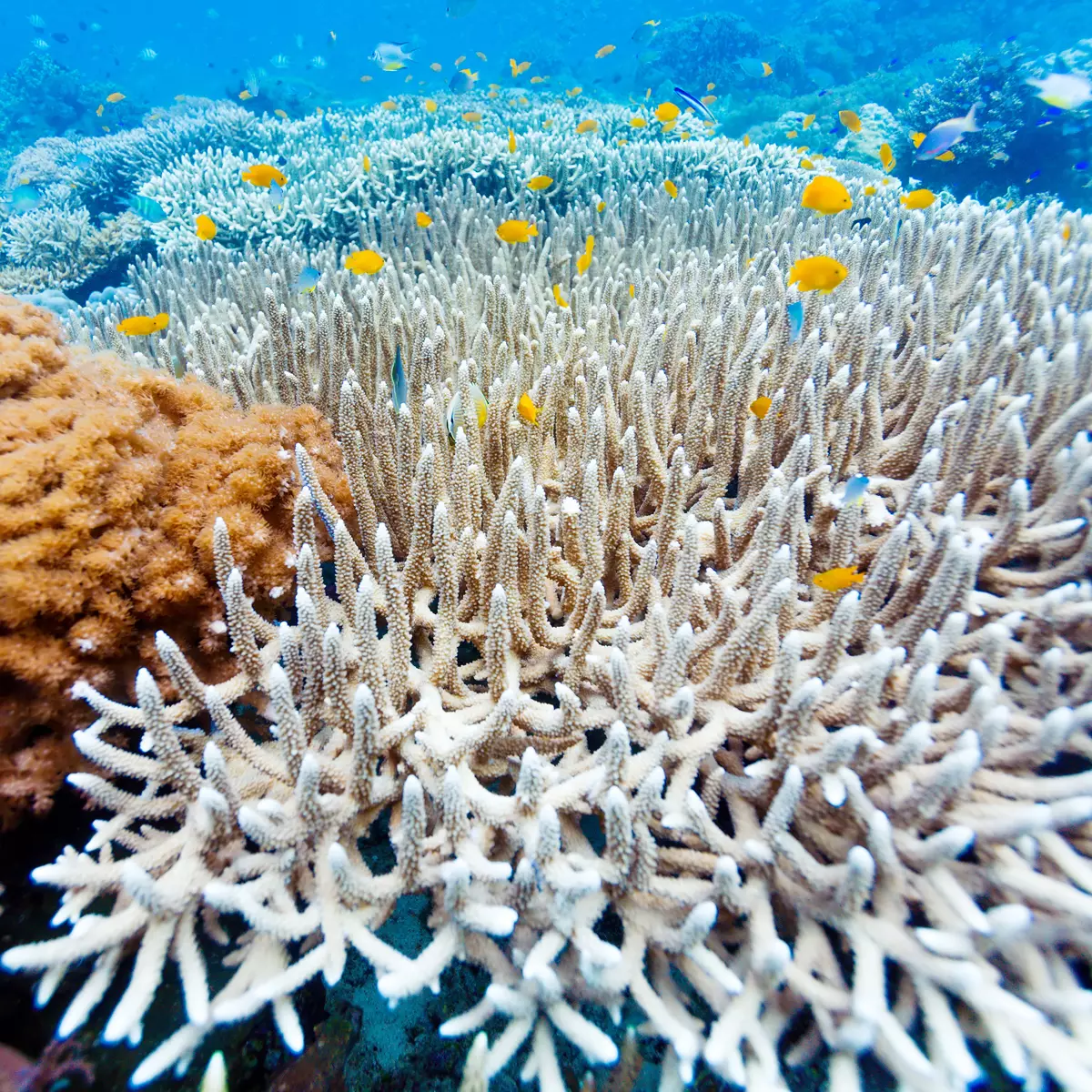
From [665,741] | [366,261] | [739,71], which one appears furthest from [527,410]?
[739,71]

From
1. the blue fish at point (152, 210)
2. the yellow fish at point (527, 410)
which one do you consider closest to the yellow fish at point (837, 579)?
the yellow fish at point (527, 410)

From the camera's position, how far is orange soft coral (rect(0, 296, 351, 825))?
68.9 inches

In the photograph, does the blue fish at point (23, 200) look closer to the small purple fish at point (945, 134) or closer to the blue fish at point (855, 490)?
the small purple fish at point (945, 134)

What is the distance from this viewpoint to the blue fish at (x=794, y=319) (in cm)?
284

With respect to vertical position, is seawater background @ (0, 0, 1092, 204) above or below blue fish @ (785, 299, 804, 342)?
above

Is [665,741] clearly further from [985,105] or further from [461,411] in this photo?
[985,105]

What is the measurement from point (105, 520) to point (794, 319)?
3.06m

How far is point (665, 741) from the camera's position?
67.6 inches

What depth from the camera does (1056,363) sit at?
8.37 feet

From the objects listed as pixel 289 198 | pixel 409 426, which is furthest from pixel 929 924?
pixel 289 198

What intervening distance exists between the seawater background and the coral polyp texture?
1450cm

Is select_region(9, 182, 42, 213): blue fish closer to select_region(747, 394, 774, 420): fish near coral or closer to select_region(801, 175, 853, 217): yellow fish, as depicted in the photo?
select_region(801, 175, 853, 217): yellow fish

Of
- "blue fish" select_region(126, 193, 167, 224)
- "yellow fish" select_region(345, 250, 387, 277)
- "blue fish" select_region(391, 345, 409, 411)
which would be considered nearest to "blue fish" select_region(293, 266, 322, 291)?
"yellow fish" select_region(345, 250, 387, 277)

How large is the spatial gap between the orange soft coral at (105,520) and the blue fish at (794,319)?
2.30 m
